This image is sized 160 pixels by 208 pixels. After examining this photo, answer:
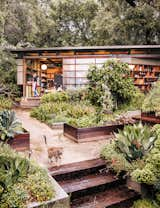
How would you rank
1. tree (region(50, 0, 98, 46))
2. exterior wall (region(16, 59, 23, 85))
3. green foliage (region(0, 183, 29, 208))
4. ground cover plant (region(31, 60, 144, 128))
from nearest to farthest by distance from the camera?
1. green foliage (region(0, 183, 29, 208))
2. ground cover plant (region(31, 60, 144, 128))
3. exterior wall (region(16, 59, 23, 85))
4. tree (region(50, 0, 98, 46))

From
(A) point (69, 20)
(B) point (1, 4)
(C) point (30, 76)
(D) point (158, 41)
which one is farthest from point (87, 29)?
(B) point (1, 4)

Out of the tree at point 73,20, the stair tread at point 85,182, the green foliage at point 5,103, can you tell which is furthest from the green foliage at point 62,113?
the tree at point 73,20

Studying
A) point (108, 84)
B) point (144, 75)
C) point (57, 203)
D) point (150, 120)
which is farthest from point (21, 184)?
point (144, 75)

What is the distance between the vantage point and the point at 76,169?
447 cm

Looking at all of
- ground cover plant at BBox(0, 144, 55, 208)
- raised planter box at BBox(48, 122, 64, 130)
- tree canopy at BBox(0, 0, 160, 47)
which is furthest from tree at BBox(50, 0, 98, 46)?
ground cover plant at BBox(0, 144, 55, 208)

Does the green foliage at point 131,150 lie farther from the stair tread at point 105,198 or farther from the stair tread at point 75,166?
the stair tread at point 105,198

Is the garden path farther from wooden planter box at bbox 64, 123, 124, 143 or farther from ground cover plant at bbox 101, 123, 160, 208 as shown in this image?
ground cover plant at bbox 101, 123, 160, 208

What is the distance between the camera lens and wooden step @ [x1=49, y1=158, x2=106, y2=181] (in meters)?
4.30

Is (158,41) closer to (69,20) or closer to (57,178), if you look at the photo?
(69,20)

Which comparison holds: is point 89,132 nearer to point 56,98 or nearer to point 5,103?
point 56,98

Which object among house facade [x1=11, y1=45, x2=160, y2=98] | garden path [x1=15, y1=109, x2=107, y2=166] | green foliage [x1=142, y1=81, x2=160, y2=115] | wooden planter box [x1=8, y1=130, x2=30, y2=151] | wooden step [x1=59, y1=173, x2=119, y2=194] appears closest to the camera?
wooden step [x1=59, y1=173, x2=119, y2=194]

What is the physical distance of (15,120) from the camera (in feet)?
18.6

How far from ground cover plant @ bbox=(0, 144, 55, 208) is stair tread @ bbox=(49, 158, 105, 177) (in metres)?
0.65

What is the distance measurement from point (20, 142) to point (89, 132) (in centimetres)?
198
